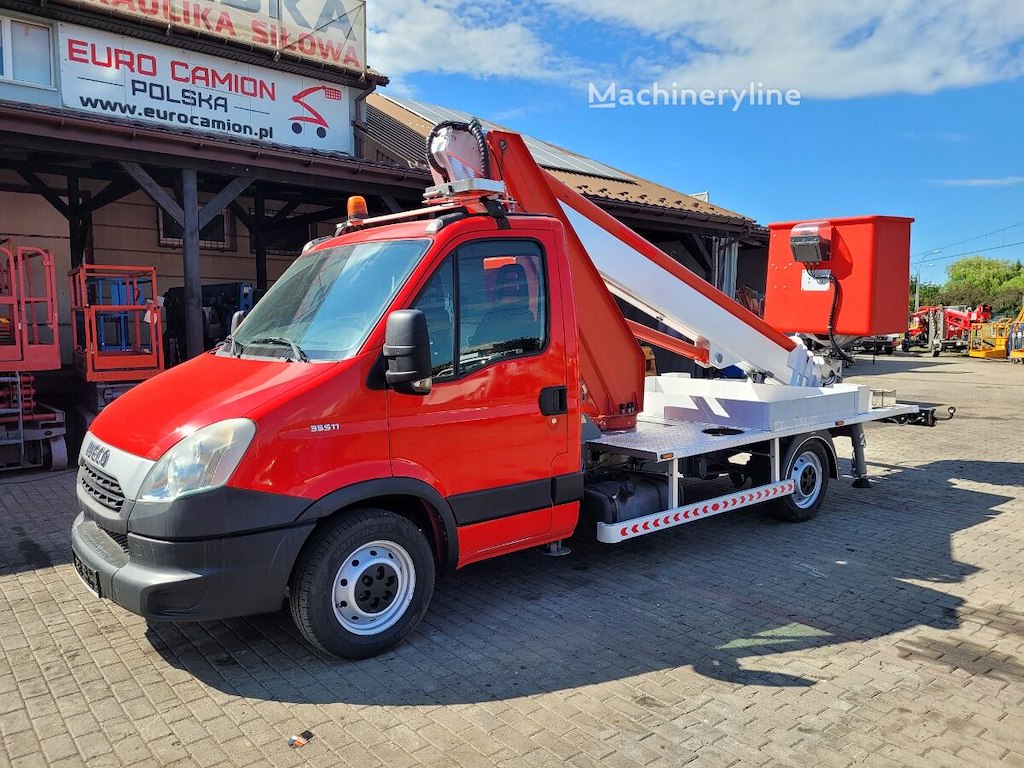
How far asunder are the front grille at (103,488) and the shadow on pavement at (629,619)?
91cm

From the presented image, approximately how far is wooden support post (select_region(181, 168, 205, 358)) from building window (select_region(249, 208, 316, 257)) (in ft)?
15.8

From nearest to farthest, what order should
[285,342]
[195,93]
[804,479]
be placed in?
[285,342] → [804,479] → [195,93]

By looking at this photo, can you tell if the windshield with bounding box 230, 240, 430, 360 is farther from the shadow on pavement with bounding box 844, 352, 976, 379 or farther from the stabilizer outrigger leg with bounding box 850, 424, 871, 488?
the shadow on pavement with bounding box 844, 352, 976, 379

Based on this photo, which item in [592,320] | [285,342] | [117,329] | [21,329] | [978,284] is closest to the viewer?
[285,342]

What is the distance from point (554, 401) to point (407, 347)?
4.05 feet

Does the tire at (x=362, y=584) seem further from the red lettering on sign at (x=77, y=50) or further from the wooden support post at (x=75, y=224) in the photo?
the wooden support post at (x=75, y=224)

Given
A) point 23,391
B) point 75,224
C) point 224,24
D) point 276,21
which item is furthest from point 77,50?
point 23,391

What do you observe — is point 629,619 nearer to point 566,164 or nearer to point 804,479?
point 804,479

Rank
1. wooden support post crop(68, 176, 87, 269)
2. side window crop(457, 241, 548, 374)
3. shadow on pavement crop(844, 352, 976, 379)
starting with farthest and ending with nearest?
shadow on pavement crop(844, 352, 976, 379) < wooden support post crop(68, 176, 87, 269) < side window crop(457, 241, 548, 374)

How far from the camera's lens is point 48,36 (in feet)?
36.0

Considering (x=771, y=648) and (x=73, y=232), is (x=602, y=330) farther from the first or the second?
(x=73, y=232)

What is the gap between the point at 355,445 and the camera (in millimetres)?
3834


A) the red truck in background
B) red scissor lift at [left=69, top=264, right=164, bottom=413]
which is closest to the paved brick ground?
red scissor lift at [left=69, top=264, right=164, bottom=413]

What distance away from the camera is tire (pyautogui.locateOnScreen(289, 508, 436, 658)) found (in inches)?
150
